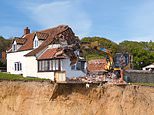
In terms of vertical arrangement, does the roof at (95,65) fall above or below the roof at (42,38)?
below

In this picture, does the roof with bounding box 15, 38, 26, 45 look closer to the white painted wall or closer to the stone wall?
the white painted wall

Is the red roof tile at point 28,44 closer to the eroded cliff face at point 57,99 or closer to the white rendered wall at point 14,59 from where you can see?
the white rendered wall at point 14,59

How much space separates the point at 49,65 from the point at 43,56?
5.02ft

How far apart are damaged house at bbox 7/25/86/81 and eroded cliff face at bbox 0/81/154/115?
271 inches

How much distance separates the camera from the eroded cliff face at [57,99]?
24516 mm

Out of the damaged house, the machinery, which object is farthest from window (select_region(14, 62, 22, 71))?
the machinery

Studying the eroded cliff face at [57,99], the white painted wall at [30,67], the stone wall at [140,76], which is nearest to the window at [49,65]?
the white painted wall at [30,67]

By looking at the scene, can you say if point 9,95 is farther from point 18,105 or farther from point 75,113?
point 75,113

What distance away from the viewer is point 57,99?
2458cm

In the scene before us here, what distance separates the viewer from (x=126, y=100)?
26.0 m

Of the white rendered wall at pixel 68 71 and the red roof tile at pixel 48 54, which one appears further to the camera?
the red roof tile at pixel 48 54

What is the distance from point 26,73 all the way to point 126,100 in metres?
14.5

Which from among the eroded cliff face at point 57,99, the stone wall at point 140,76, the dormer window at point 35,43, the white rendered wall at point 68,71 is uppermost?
the dormer window at point 35,43

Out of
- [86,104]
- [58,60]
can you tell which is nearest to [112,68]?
[86,104]
